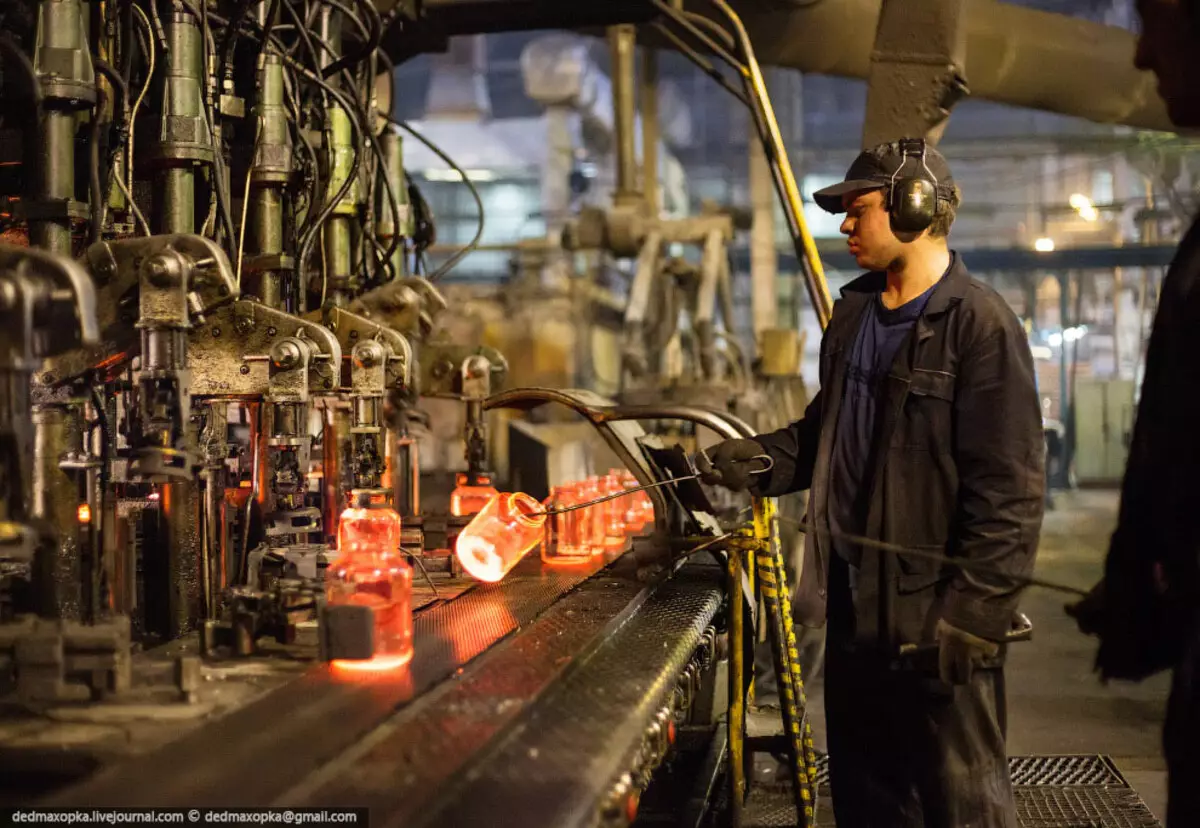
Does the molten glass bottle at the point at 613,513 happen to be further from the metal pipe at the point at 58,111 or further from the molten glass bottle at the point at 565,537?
the metal pipe at the point at 58,111

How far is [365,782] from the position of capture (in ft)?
5.40

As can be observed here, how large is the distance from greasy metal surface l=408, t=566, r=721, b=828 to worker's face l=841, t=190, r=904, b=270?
37.8 inches

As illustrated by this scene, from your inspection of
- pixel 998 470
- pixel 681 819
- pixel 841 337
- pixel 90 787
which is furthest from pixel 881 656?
pixel 90 787

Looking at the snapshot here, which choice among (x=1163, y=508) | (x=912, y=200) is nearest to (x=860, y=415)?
(x=912, y=200)

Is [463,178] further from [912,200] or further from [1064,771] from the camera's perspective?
[1064,771]

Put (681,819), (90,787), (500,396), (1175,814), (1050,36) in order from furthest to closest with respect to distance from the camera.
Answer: (1050,36), (500,396), (681,819), (1175,814), (90,787)

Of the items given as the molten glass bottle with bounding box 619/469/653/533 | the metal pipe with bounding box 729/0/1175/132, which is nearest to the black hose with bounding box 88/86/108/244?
the molten glass bottle with bounding box 619/469/653/533

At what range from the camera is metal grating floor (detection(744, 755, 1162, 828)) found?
144 inches

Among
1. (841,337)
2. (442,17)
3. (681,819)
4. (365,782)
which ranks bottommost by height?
(681,819)

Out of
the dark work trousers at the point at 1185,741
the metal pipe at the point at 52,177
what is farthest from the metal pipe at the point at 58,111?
the dark work trousers at the point at 1185,741

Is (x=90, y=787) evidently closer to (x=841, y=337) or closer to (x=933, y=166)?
(x=841, y=337)

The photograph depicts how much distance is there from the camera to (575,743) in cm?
184

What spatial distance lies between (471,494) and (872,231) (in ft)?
5.56

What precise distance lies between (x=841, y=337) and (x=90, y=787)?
1916 mm
